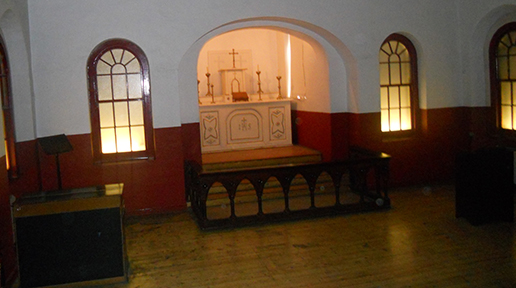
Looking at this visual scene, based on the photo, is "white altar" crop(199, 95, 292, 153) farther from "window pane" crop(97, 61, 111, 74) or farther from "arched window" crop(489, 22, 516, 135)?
"arched window" crop(489, 22, 516, 135)

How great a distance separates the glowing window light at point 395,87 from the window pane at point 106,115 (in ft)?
15.0

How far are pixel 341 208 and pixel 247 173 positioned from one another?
4.87ft

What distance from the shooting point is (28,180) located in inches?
266

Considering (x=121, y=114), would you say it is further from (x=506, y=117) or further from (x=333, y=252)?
(x=506, y=117)

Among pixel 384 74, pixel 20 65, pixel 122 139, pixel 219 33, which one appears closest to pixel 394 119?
pixel 384 74

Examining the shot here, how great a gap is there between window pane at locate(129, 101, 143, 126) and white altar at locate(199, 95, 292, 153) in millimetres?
2549

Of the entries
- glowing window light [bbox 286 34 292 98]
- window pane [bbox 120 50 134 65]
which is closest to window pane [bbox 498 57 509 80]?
glowing window light [bbox 286 34 292 98]

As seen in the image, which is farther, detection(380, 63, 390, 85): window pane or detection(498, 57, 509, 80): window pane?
detection(380, 63, 390, 85): window pane

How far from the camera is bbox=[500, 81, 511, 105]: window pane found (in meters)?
8.56

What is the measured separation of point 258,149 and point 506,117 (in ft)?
15.3

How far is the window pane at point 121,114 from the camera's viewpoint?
25.6 feet

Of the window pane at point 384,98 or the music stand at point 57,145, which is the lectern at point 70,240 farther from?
the window pane at point 384,98

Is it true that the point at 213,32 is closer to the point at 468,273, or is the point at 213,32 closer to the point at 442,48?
the point at 442,48

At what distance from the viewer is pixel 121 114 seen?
25.6ft
